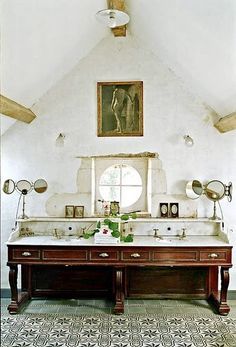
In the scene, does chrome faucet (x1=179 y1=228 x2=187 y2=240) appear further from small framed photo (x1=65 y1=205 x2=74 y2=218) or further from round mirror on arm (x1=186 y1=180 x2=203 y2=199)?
small framed photo (x1=65 y1=205 x2=74 y2=218)

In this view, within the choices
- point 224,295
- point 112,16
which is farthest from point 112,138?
point 224,295

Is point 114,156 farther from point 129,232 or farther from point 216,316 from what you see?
point 216,316

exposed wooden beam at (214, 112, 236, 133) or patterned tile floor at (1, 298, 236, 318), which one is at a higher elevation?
exposed wooden beam at (214, 112, 236, 133)

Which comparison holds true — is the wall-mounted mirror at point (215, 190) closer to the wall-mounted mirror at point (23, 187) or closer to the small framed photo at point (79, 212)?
the small framed photo at point (79, 212)

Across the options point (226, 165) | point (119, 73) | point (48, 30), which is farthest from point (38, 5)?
point (226, 165)

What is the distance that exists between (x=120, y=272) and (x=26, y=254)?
0.91 meters

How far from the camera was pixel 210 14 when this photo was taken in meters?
2.59

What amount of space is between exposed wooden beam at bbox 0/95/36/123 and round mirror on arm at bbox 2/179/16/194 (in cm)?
66

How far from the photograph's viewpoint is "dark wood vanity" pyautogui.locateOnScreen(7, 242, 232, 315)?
3854mm

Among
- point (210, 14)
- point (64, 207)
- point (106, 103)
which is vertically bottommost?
point (64, 207)

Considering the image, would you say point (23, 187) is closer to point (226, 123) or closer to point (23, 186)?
point (23, 186)

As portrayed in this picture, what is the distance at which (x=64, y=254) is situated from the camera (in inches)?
152

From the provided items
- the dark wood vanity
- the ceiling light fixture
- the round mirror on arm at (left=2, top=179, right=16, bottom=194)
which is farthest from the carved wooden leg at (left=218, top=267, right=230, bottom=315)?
the ceiling light fixture

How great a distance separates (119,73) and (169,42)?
0.88 m
